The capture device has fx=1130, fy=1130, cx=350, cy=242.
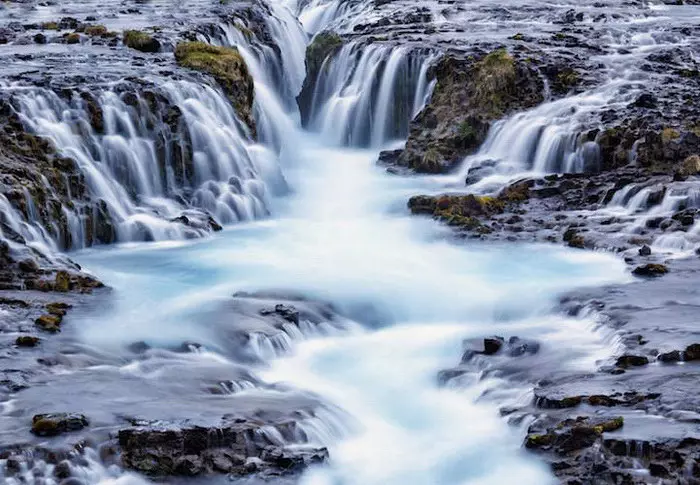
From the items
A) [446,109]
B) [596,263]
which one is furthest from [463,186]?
[596,263]

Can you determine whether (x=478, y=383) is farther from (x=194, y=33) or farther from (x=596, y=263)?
(x=194, y=33)

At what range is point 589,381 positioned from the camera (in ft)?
38.1

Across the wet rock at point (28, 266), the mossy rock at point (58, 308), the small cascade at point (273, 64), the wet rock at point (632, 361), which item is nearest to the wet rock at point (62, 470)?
the mossy rock at point (58, 308)

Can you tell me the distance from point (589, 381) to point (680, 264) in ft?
17.2

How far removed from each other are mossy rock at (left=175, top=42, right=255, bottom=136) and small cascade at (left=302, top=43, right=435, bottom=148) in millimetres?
2890

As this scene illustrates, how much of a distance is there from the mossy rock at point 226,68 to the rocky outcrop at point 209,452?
44.2 ft

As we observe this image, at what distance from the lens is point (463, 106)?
24047 mm

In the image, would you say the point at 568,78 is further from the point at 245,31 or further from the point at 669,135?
the point at 245,31

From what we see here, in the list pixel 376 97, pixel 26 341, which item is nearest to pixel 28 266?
pixel 26 341

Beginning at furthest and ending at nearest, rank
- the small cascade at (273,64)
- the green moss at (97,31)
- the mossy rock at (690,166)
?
1. the green moss at (97,31)
2. the small cascade at (273,64)
3. the mossy rock at (690,166)

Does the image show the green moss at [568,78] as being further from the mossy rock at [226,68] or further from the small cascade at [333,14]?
the small cascade at [333,14]

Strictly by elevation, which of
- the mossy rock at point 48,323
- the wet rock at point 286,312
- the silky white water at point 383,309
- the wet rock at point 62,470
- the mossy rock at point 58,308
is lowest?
the silky white water at point 383,309

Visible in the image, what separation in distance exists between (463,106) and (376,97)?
9.35ft

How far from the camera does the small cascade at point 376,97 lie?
84.5ft
